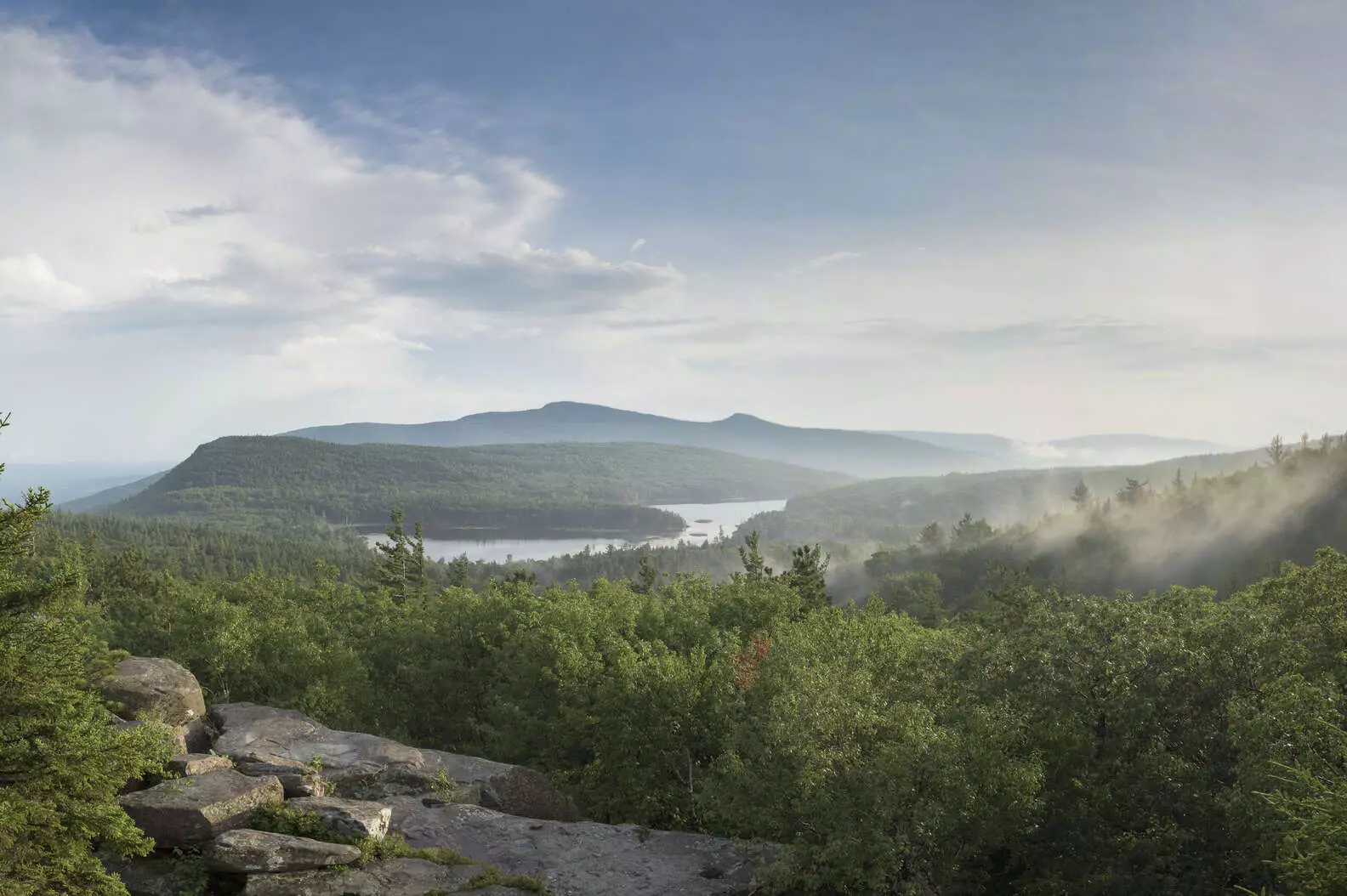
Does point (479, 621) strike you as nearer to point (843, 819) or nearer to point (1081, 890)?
point (843, 819)

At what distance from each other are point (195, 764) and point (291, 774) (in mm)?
2742

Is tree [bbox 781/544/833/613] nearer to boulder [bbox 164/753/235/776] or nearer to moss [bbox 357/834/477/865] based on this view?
moss [bbox 357/834/477/865]

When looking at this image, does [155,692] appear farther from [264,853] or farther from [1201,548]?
[1201,548]

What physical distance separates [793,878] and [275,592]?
65913mm

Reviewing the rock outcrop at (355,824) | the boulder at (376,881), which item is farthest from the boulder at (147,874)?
the boulder at (376,881)

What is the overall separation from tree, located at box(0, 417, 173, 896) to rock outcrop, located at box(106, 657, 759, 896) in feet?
6.76

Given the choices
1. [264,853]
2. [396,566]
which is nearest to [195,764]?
[264,853]

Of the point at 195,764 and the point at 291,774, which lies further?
the point at 291,774

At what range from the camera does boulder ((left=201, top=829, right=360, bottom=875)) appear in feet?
65.7

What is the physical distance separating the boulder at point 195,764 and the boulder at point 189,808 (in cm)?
157

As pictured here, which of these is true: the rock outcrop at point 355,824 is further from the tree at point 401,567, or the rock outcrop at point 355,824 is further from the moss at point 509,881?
the tree at point 401,567

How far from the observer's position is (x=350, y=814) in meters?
22.7

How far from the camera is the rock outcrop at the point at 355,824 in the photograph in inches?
811

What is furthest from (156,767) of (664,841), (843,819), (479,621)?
(479,621)
